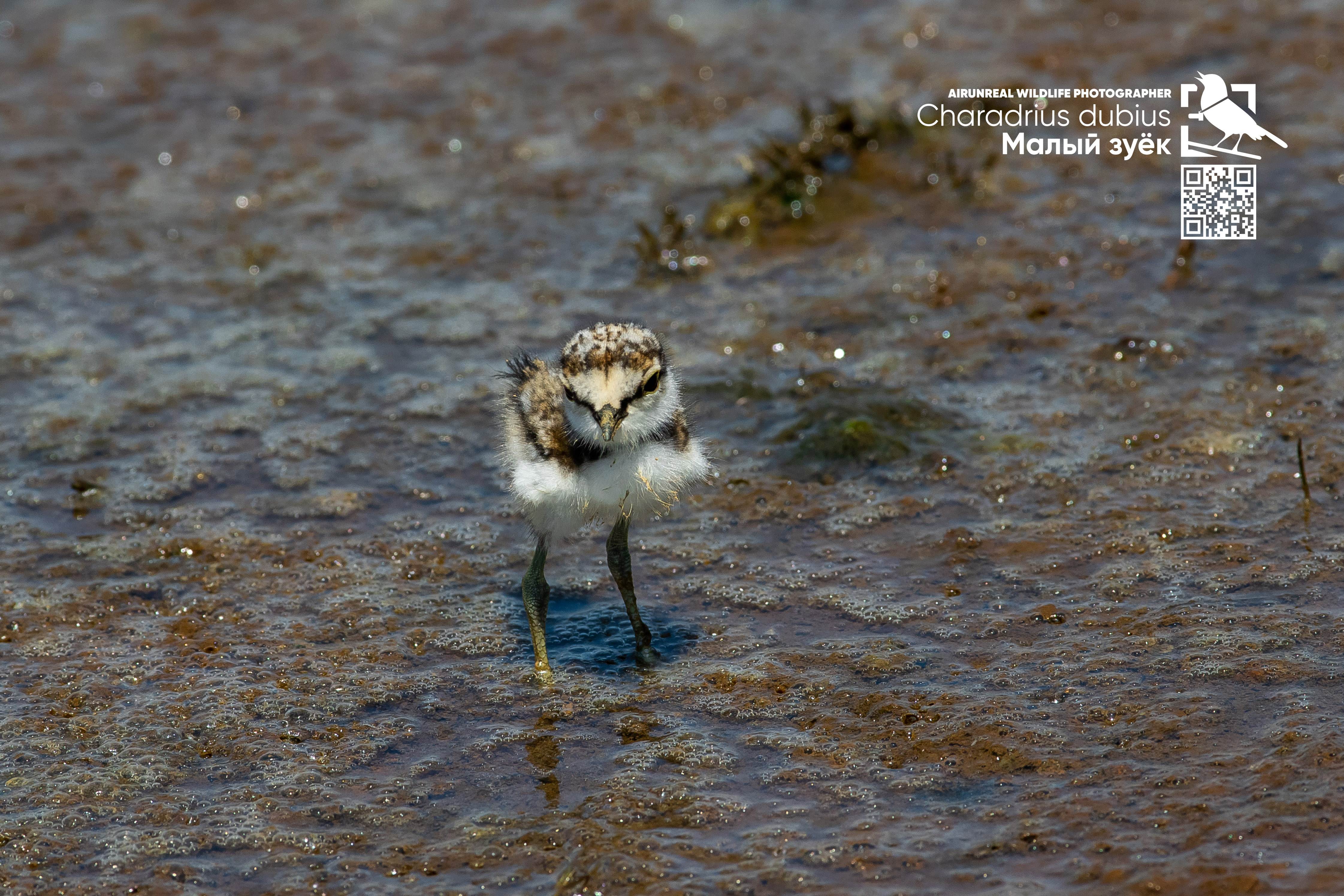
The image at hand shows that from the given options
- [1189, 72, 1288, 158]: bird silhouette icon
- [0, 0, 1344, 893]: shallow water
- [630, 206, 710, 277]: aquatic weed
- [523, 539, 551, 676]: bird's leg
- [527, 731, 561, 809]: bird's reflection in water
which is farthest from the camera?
[1189, 72, 1288, 158]: bird silhouette icon

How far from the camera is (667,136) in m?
9.97

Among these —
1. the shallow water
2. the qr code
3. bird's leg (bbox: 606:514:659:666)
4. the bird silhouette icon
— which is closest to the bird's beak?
bird's leg (bbox: 606:514:659:666)

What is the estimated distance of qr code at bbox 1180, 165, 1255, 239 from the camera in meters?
8.30

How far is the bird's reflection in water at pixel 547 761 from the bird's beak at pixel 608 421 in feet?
3.70

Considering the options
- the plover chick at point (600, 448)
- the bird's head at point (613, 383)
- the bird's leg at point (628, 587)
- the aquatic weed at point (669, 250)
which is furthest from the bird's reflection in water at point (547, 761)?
the aquatic weed at point (669, 250)

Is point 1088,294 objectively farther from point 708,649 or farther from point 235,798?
point 235,798

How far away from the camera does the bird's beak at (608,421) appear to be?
5.06 m

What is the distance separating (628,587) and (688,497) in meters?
1.18

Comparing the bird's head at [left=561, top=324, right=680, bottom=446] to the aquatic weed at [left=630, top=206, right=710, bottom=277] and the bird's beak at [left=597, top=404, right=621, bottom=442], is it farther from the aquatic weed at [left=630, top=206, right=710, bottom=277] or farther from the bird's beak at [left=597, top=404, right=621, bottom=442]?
the aquatic weed at [left=630, top=206, right=710, bottom=277]

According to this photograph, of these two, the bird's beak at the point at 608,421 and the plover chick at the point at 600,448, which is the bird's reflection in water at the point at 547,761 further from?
the bird's beak at the point at 608,421

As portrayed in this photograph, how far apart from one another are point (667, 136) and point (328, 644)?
5.25 metres

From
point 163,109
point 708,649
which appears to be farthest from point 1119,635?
point 163,109

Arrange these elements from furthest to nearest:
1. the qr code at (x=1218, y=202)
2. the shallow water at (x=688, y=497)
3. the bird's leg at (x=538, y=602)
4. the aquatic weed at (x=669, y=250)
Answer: the aquatic weed at (x=669, y=250)
the qr code at (x=1218, y=202)
the bird's leg at (x=538, y=602)
the shallow water at (x=688, y=497)

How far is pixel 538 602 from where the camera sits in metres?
5.70
